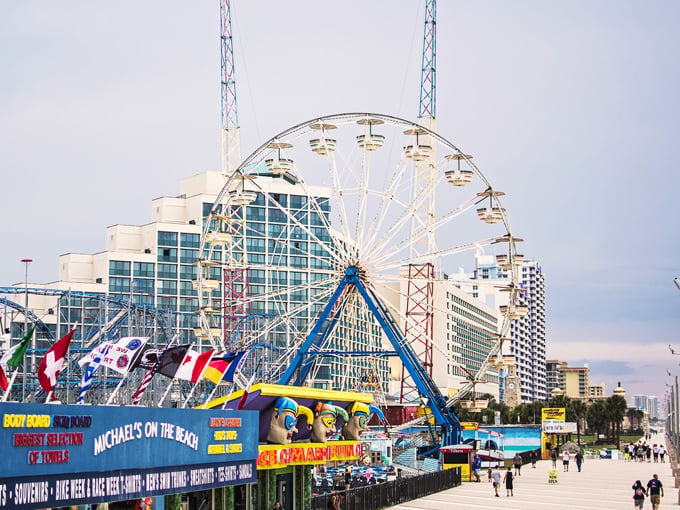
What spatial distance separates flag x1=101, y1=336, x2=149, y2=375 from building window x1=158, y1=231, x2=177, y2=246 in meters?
111

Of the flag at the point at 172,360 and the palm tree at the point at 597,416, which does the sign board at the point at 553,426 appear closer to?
the flag at the point at 172,360

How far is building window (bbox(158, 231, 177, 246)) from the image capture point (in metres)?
137

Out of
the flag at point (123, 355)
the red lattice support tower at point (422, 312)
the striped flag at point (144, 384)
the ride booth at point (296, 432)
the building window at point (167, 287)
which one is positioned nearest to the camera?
the flag at point (123, 355)

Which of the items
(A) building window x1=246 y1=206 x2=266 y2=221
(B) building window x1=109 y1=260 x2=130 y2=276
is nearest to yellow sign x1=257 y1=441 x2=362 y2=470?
(B) building window x1=109 y1=260 x2=130 y2=276

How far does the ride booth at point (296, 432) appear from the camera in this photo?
1319 inches

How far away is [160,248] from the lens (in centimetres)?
13712

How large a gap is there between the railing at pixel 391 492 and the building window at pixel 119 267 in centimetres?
8215

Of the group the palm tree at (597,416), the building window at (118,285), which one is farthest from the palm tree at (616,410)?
the building window at (118,285)

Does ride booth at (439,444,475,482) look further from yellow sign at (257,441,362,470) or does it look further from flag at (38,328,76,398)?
flag at (38,328,76,398)

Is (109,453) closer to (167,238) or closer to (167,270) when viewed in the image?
(167,238)

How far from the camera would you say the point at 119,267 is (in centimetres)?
13300

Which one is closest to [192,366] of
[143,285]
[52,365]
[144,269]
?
[52,365]

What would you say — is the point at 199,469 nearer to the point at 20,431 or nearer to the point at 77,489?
the point at 77,489

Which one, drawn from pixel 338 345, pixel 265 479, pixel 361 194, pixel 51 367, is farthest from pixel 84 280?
pixel 51 367
